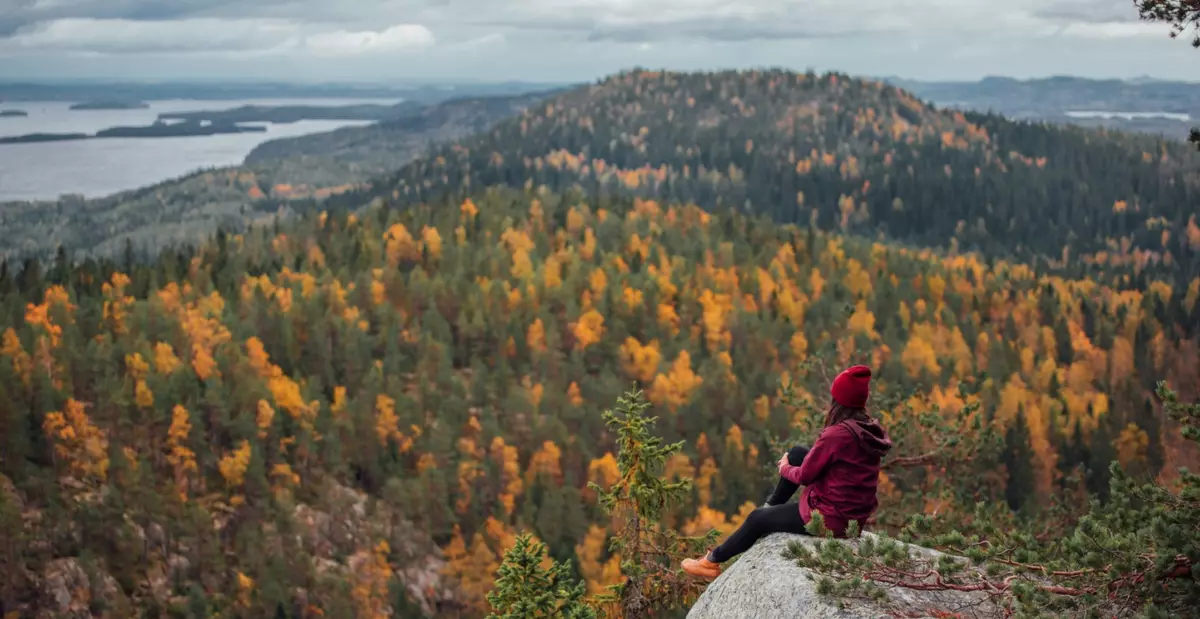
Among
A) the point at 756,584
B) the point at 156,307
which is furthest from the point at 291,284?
the point at 756,584

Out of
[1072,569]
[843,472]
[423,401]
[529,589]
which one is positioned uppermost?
[843,472]

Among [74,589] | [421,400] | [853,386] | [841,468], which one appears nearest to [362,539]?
[421,400]

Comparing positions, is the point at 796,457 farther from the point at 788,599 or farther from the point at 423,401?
the point at 423,401

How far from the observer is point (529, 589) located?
60.3 ft

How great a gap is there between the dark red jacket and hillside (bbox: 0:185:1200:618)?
6559 centimetres

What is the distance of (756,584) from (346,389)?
129 m

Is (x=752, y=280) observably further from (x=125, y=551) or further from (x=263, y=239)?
(x=125, y=551)

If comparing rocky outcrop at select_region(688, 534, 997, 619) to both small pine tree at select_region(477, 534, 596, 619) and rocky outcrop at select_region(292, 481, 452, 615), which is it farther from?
rocky outcrop at select_region(292, 481, 452, 615)

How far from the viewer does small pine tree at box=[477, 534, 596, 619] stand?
1798 centimetres

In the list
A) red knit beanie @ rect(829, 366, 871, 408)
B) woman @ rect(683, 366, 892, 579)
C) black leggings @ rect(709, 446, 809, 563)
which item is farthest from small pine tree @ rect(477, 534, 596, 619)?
red knit beanie @ rect(829, 366, 871, 408)

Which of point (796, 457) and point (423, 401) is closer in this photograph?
point (796, 457)

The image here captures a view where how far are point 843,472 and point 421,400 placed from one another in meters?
122

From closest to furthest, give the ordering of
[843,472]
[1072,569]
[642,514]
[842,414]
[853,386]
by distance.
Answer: [1072,569] < [853,386] < [843,472] < [842,414] < [642,514]

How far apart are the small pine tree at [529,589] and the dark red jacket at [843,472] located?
6.08m
